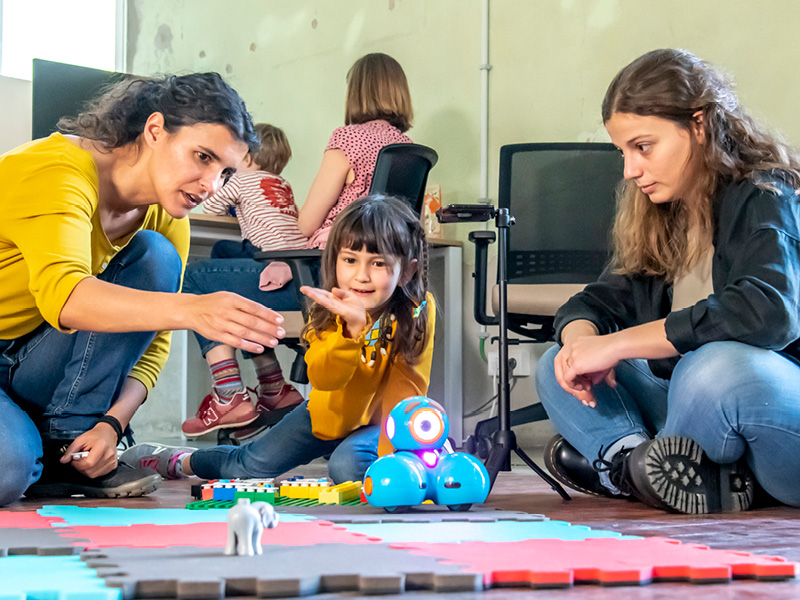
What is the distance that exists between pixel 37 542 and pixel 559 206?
6.31 feet

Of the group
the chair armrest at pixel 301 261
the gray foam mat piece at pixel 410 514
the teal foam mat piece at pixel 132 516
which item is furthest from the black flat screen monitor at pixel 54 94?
the gray foam mat piece at pixel 410 514

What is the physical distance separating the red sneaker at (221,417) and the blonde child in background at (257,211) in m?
0.47

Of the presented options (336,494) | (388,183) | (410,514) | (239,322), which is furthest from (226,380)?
(239,322)

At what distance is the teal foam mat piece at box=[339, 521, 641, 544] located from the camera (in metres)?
0.94

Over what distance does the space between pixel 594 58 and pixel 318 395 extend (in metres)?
1.94

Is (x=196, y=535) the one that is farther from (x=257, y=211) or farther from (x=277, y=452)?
(x=257, y=211)

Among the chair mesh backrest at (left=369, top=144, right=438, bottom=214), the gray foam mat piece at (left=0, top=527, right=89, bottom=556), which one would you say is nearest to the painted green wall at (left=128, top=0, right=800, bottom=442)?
the chair mesh backrest at (left=369, top=144, right=438, bottom=214)

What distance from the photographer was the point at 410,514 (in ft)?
3.97

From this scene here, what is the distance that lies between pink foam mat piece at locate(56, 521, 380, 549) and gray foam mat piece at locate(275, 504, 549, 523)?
10cm

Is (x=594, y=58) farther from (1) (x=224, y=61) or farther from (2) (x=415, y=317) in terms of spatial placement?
(1) (x=224, y=61)

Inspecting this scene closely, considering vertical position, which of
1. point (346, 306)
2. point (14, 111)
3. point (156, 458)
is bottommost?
point (156, 458)

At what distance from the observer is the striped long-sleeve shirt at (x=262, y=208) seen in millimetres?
2596

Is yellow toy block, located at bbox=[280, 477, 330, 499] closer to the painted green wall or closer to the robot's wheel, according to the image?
the robot's wheel

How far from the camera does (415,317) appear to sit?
1.70m
